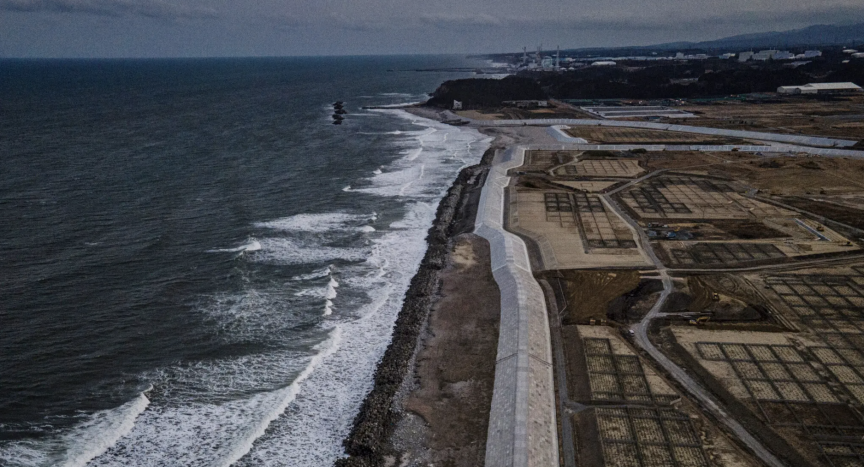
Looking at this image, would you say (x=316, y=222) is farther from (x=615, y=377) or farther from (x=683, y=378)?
(x=683, y=378)

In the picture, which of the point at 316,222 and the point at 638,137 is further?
the point at 638,137

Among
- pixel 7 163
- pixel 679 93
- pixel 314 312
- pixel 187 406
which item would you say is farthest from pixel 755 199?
pixel 679 93

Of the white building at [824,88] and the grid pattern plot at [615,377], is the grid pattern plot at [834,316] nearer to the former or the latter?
the grid pattern plot at [615,377]

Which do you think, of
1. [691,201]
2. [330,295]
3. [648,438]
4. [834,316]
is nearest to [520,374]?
[648,438]

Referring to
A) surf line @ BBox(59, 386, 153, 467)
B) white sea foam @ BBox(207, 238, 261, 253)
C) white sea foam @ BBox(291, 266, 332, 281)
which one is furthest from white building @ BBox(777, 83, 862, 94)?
surf line @ BBox(59, 386, 153, 467)

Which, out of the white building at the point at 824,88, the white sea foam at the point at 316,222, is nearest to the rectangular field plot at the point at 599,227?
the white sea foam at the point at 316,222

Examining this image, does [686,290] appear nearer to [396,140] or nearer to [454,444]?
[454,444]
